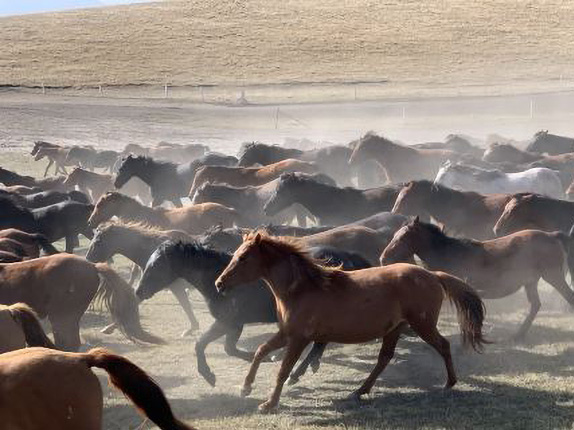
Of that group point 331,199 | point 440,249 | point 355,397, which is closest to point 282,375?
point 355,397

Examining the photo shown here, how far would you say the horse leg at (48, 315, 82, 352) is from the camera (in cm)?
912

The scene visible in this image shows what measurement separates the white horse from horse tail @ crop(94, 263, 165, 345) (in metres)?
6.76

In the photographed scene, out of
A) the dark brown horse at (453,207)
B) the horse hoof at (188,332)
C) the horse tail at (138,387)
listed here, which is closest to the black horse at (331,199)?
the dark brown horse at (453,207)

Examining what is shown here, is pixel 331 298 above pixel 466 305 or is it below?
above

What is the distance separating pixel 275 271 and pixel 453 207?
5.11 metres

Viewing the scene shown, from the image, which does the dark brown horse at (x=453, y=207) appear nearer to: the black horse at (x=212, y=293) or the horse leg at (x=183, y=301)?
the horse leg at (x=183, y=301)

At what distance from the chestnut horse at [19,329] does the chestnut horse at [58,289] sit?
2429 millimetres

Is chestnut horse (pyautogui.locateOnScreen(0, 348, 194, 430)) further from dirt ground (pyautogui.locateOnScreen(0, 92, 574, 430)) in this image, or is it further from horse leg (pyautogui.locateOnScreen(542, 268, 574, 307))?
horse leg (pyautogui.locateOnScreen(542, 268, 574, 307))

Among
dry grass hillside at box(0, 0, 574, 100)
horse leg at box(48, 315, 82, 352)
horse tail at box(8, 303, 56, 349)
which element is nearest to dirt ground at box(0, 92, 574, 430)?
horse leg at box(48, 315, 82, 352)

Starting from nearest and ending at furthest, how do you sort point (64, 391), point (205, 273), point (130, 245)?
point (64, 391) < point (205, 273) < point (130, 245)

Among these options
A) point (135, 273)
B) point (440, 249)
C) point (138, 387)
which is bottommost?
point (135, 273)

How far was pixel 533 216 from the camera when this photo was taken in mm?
11961

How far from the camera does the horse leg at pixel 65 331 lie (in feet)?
29.9

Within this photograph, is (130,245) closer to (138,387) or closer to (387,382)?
(387,382)
